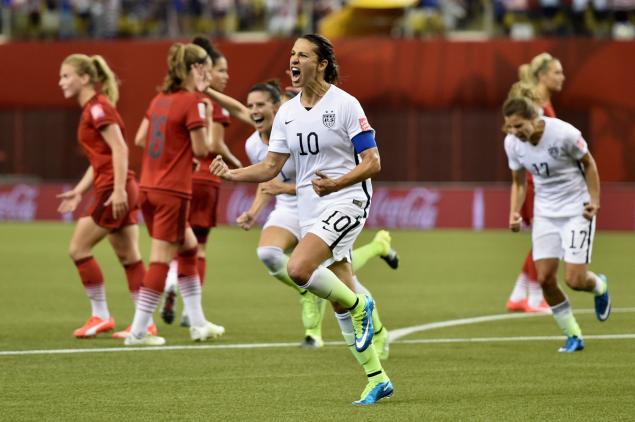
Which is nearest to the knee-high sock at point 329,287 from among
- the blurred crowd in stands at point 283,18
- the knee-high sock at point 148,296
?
the knee-high sock at point 148,296

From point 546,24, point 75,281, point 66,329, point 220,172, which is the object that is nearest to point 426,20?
point 546,24

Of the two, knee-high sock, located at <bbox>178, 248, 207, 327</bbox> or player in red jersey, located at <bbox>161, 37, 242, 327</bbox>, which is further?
player in red jersey, located at <bbox>161, 37, 242, 327</bbox>

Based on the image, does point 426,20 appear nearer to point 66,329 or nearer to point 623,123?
point 623,123

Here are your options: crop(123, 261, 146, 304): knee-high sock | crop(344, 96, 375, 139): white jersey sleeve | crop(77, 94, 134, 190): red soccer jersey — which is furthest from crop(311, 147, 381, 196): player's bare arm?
crop(123, 261, 146, 304): knee-high sock

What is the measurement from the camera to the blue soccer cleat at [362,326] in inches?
306

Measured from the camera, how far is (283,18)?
33.2 metres

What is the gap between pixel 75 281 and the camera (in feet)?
54.0

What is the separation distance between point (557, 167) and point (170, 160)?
115 inches

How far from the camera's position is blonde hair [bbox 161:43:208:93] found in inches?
407

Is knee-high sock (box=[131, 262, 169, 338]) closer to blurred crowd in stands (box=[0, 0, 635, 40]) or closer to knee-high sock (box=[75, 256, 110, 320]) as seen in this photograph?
knee-high sock (box=[75, 256, 110, 320])

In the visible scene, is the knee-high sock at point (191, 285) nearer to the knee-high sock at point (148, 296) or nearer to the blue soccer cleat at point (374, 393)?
the knee-high sock at point (148, 296)

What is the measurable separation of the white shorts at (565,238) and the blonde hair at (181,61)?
9.40 feet

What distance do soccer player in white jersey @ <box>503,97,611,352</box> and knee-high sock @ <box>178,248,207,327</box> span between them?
2.65 meters

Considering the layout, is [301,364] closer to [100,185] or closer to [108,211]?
[108,211]
